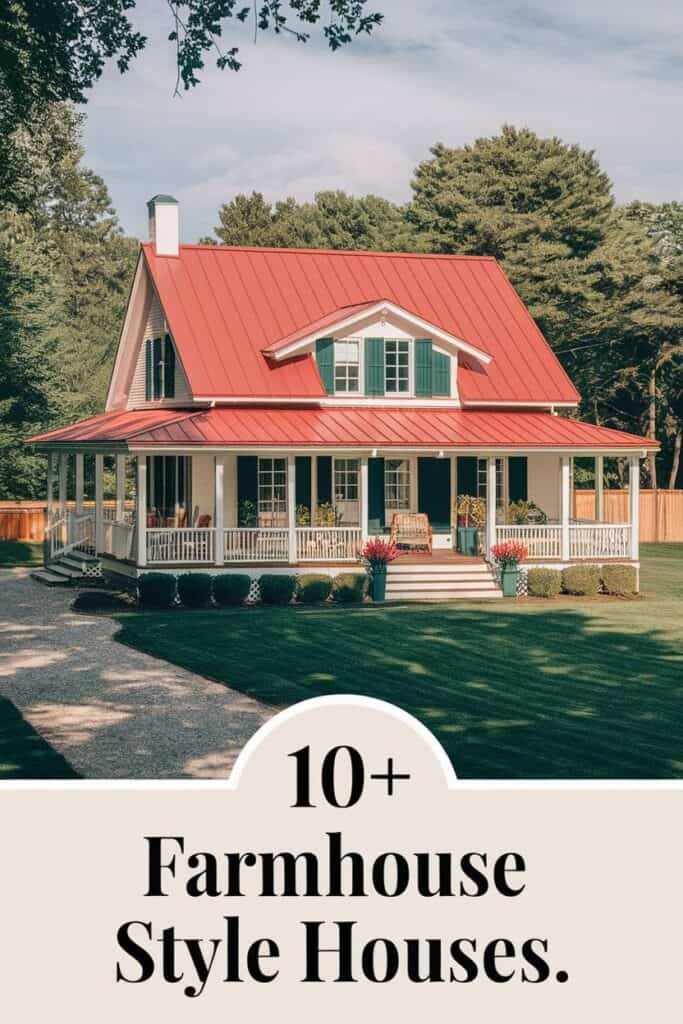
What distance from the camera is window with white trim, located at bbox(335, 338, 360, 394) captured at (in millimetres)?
31016

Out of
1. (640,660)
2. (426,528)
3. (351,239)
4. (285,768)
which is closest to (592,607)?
(426,528)

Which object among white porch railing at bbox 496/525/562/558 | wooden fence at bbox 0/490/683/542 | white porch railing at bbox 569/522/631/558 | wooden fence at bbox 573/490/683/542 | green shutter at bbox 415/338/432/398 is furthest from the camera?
wooden fence at bbox 573/490/683/542

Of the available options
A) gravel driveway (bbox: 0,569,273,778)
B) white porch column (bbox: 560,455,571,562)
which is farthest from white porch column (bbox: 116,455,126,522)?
gravel driveway (bbox: 0,569,273,778)

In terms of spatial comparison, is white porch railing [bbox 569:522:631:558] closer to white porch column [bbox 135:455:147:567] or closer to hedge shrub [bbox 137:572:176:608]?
hedge shrub [bbox 137:572:176:608]

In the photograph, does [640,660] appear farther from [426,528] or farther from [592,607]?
[426,528]

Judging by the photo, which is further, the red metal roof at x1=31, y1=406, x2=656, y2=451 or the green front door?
the green front door

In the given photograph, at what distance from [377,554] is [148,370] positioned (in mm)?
8822

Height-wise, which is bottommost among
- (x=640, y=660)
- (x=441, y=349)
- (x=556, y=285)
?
(x=640, y=660)

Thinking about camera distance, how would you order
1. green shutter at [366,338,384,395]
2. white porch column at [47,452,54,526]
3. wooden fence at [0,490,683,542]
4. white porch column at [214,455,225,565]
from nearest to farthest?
white porch column at [214,455,225,565], green shutter at [366,338,384,395], white porch column at [47,452,54,526], wooden fence at [0,490,683,542]

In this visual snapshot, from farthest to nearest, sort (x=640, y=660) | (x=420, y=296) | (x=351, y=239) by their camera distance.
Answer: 1. (x=351, y=239)
2. (x=420, y=296)
3. (x=640, y=660)

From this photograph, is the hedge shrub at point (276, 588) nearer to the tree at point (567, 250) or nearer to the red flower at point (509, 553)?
the red flower at point (509, 553)

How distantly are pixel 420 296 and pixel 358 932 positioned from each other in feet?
97.6

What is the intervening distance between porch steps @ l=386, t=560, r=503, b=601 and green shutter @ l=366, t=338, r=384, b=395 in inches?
182

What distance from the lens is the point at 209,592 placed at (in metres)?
26.3
